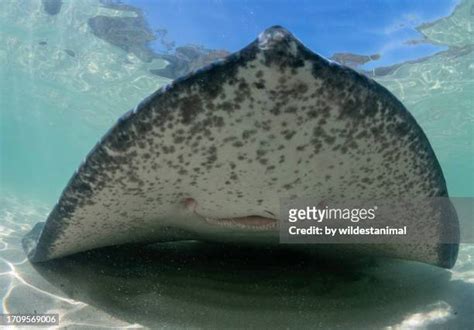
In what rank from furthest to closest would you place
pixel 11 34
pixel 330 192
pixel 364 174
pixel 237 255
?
1. pixel 11 34
2. pixel 237 255
3. pixel 330 192
4. pixel 364 174

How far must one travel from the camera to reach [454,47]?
14.0 meters

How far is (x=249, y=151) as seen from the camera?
6.99ft

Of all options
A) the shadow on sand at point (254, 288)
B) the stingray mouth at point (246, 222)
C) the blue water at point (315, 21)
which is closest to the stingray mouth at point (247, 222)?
the stingray mouth at point (246, 222)

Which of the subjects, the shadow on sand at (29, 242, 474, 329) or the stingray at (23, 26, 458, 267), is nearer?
the stingray at (23, 26, 458, 267)

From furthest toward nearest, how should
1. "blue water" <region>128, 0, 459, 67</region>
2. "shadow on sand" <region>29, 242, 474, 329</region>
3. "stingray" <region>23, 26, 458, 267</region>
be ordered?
"blue water" <region>128, 0, 459, 67</region> → "shadow on sand" <region>29, 242, 474, 329</region> → "stingray" <region>23, 26, 458, 267</region>

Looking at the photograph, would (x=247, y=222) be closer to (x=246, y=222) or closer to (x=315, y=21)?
(x=246, y=222)

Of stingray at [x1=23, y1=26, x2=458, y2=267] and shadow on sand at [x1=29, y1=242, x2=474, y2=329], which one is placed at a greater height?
stingray at [x1=23, y1=26, x2=458, y2=267]

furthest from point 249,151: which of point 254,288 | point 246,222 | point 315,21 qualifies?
point 315,21

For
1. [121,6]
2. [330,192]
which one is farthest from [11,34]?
[330,192]

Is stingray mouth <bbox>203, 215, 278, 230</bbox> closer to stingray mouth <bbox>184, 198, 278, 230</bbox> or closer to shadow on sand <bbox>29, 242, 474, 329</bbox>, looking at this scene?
stingray mouth <bbox>184, 198, 278, 230</bbox>

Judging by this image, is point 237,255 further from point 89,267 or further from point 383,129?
point 383,129

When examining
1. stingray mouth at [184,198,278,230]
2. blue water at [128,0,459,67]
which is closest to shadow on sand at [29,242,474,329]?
stingray mouth at [184,198,278,230]

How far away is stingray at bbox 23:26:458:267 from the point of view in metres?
1.80

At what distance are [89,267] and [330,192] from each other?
256 centimetres
